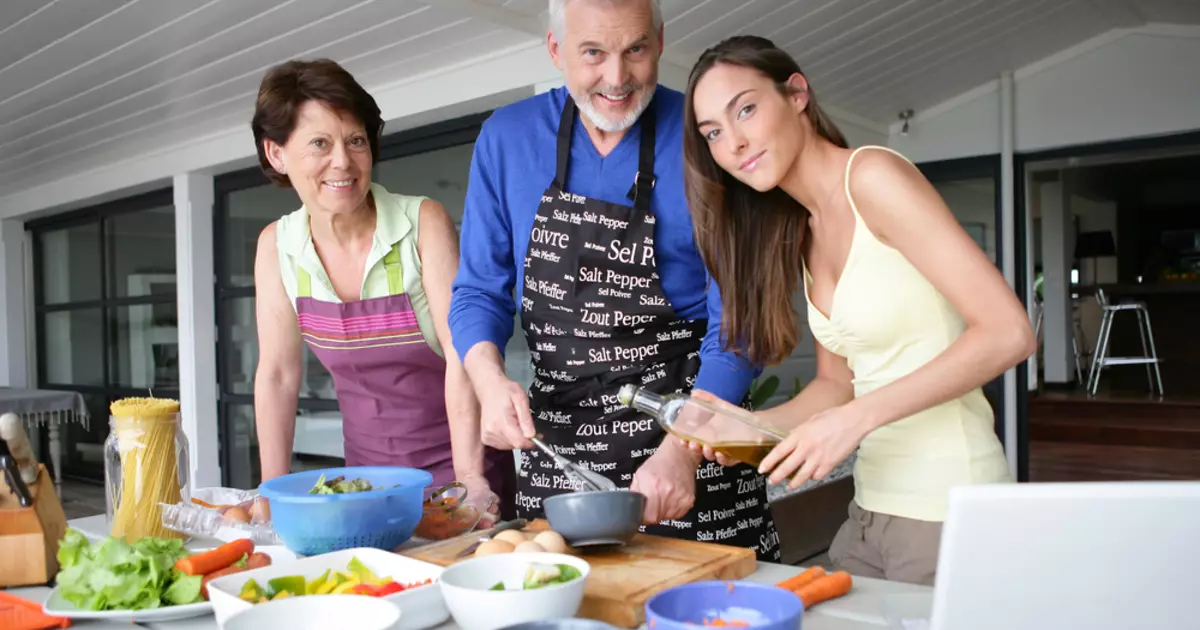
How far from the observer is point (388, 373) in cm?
204

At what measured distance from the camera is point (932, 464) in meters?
1.46

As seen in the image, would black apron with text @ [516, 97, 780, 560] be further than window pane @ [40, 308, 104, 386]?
No

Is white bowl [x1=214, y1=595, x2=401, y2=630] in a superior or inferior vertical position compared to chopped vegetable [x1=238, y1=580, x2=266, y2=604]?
superior

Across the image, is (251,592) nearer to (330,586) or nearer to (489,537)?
(330,586)

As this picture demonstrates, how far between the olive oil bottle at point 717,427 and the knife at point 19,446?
88cm

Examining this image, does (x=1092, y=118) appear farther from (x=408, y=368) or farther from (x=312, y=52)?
(x=408, y=368)

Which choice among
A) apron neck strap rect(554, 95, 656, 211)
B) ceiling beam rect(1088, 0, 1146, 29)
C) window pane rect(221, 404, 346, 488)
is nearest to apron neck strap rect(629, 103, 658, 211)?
apron neck strap rect(554, 95, 656, 211)

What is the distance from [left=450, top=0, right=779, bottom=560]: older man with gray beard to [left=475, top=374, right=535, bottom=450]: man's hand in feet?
0.17

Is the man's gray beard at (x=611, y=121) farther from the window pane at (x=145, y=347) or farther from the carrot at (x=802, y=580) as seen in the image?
the window pane at (x=145, y=347)

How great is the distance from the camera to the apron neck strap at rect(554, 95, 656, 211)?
1.79 m

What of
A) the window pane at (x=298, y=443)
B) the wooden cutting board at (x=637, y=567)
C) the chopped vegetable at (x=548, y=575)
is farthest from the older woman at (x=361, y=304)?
the window pane at (x=298, y=443)

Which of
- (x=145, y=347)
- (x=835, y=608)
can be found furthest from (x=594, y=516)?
(x=145, y=347)

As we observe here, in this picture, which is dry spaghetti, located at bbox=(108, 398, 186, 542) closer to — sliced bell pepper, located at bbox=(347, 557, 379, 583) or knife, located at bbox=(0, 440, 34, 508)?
knife, located at bbox=(0, 440, 34, 508)

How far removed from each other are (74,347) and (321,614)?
7.74m
